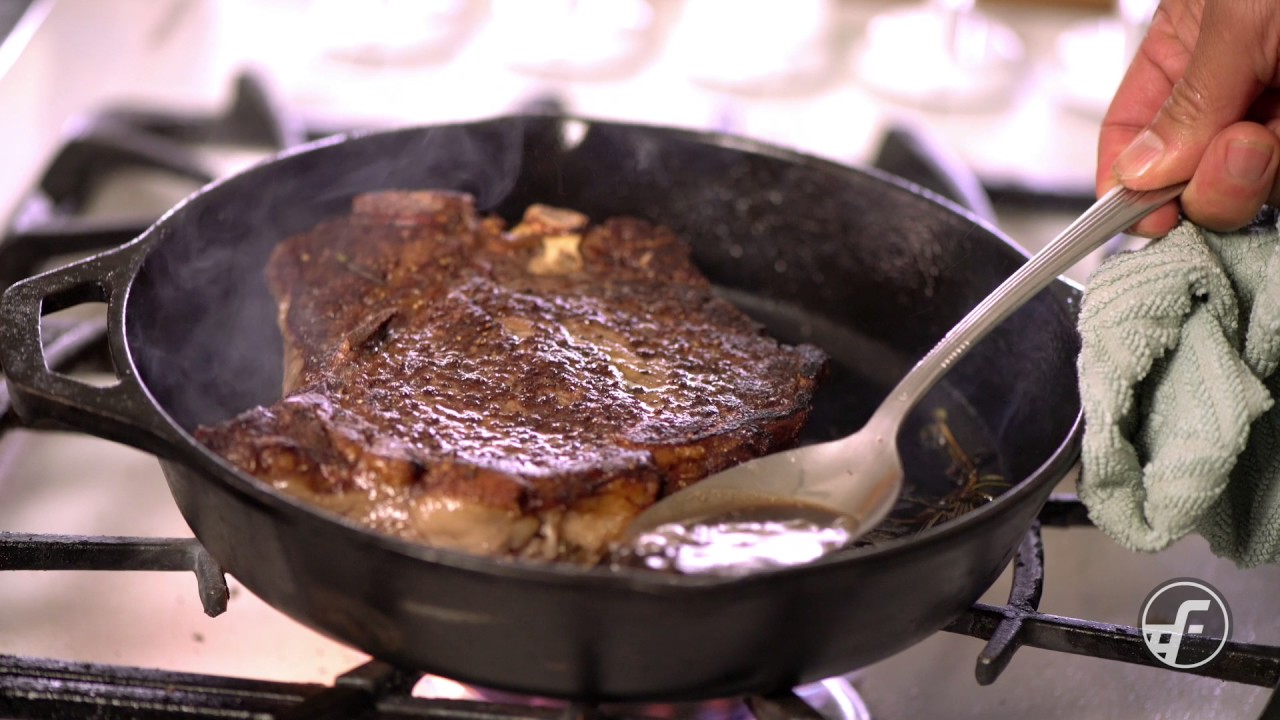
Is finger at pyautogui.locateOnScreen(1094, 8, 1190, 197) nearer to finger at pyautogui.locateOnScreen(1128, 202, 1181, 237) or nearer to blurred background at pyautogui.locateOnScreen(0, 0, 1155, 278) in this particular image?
finger at pyautogui.locateOnScreen(1128, 202, 1181, 237)

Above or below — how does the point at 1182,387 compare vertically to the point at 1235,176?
below

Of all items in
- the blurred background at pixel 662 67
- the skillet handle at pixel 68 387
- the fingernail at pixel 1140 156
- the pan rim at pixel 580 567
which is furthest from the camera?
the blurred background at pixel 662 67

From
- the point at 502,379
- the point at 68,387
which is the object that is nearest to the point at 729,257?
the point at 502,379

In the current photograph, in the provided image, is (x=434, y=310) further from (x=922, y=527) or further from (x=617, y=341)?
(x=922, y=527)

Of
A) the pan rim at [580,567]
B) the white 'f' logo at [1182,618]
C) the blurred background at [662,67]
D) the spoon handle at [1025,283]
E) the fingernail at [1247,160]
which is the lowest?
the white 'f' logo at [1182,618]

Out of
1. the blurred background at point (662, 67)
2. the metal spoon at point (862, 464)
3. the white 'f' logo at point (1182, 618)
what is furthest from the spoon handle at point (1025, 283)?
the blurred background at point (662, 67)

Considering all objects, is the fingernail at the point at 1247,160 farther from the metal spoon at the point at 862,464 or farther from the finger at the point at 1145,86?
the finger at the point at 1145,86

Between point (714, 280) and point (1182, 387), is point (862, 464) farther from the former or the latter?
point (714, 280)
